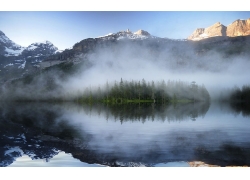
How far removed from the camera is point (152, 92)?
22469mm

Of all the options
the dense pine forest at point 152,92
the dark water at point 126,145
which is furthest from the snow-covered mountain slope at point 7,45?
the dark water at point 126,145

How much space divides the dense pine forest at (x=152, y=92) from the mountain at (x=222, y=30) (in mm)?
2496

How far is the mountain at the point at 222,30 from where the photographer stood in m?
13.1

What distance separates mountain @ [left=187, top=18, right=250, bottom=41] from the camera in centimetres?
1307

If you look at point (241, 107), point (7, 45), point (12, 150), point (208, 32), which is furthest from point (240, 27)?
point (7, 45)

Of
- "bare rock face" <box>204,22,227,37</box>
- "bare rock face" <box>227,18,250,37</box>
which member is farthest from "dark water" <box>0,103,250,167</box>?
"bare rock face" <box>204,22,227,37</box>

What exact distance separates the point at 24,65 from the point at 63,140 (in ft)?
194

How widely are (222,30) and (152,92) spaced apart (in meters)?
8.12

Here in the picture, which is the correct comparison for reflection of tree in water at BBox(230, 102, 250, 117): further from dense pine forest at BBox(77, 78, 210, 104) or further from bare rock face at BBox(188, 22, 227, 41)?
bare rock face at BBox(188, 22, 227, 41)

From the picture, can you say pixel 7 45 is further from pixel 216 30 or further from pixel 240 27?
pixel 240 27

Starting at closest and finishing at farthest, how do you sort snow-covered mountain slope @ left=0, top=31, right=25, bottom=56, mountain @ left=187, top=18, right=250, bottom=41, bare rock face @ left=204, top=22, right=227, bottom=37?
mountain @ left=187, top=18, right=250, bottom=41 → bare rock face @ left=204, top=22, right=227, bottom=37 → snow-covered mountain slope @ left=0, top=31, right=25, bottom=56

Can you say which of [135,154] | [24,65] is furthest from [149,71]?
[24,65]

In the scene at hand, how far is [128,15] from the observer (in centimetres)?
1200

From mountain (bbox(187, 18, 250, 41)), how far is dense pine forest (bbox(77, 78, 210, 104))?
2.50m
